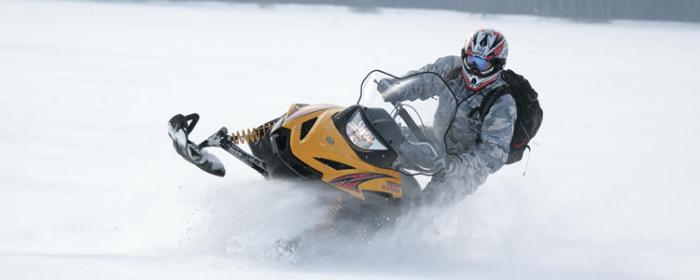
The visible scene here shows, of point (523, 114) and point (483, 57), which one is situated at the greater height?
point (483, 57)

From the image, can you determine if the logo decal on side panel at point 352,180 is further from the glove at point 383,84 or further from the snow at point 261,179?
the glove at point 383,84

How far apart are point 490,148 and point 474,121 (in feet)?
0.98

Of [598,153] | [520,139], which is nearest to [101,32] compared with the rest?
[598,153]

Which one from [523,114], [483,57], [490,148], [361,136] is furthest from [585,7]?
[361,136]

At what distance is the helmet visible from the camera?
5.82 m

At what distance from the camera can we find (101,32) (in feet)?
88.7

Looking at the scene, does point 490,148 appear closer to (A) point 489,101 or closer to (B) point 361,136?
(A) point 489,101

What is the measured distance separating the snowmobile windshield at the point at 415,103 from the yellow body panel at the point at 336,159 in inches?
5.5

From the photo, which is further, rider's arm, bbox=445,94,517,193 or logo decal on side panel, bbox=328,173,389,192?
rider's arm, bbox=445,94,517,193

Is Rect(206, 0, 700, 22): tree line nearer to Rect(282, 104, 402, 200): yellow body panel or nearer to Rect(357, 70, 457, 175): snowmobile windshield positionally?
Rect(357, 70, 457, 175): snowmobile windshield

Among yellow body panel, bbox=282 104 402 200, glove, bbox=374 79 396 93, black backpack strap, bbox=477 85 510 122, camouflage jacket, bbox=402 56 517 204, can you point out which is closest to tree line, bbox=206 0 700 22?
glove, bbox=374 79 396 93

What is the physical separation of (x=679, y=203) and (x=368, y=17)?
39.3 metres

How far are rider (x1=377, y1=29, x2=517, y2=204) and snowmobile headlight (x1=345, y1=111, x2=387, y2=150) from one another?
0.45 meters

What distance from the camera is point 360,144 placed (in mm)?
5434
